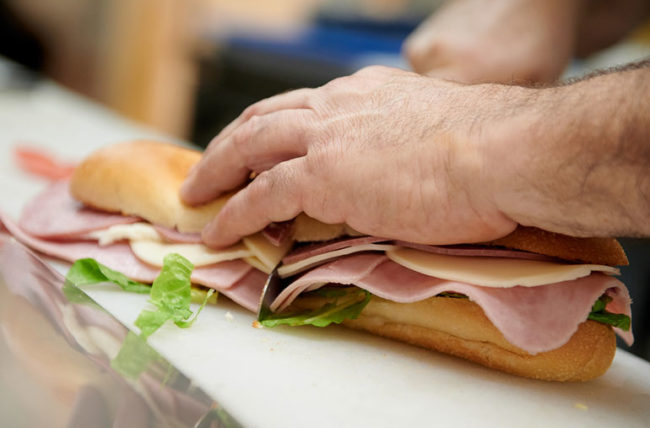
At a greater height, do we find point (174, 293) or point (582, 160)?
point (582, 160)

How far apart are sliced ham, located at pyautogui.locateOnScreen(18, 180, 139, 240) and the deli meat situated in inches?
20.5

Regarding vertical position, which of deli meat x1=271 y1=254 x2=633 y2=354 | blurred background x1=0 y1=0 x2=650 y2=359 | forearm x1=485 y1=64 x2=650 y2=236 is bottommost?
blurred background x1=0 y1=0 x2=650 y2=359

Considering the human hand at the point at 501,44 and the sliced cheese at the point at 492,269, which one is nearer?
the sliced cheese at the point at 492,269

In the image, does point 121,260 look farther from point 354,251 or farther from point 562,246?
point 562,246

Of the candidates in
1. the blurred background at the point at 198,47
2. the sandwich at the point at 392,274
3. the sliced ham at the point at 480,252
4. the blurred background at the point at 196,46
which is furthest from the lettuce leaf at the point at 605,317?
the blurred background at the point at 196,46

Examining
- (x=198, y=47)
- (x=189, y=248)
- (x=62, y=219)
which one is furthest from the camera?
(x=198, y=47)

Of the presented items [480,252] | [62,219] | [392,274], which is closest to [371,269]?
[392,274]

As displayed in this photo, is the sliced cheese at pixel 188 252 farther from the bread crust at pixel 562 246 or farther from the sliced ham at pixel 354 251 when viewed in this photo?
the bread crust at pixel 562 246

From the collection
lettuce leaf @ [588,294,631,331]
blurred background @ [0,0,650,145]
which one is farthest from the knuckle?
blurred background @ [0,0,650,145]

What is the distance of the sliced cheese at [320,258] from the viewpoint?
1333 millimetres

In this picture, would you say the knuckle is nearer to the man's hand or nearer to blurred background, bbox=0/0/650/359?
the man's hand

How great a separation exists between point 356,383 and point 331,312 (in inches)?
8.6

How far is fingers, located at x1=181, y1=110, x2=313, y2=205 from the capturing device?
1369 mm

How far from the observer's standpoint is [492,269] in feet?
4.10
